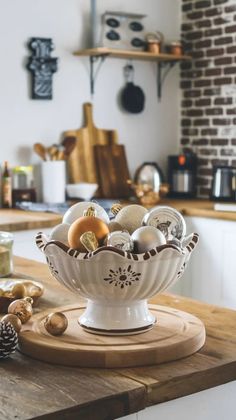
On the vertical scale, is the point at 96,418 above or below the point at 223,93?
below

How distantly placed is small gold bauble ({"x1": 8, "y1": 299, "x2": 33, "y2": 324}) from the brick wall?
3341 millimetres

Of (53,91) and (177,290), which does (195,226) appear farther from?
(53,91)

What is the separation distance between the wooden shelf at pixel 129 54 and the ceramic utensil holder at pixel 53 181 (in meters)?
0.73

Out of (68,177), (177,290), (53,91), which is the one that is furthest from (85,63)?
(177,290)

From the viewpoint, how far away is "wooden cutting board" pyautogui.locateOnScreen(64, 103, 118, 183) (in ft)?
15.6

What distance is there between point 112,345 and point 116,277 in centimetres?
15

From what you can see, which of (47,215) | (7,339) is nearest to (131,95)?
(47,215)

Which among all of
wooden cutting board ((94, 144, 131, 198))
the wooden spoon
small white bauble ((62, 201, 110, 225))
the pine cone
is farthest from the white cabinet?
the pine cone

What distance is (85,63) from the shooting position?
476 centimetres

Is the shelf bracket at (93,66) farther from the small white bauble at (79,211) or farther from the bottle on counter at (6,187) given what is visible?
the small white bauble at (79,211)

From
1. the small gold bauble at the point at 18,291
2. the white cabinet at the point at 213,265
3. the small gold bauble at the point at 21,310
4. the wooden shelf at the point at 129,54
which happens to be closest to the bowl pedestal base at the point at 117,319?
the small gold bauble at the point at 21,310

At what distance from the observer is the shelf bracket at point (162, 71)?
203 inches

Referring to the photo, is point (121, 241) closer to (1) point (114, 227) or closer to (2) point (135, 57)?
(1) point (114, 227)

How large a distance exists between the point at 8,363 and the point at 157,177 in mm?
3367
